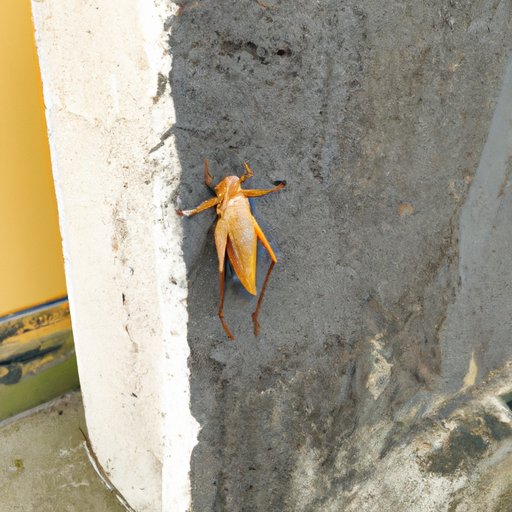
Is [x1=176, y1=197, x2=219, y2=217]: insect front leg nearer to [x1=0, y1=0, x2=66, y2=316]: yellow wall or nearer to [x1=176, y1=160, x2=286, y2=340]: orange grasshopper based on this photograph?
[x1=176, y1=160, x2=286, y2=340]: orange grasshopper

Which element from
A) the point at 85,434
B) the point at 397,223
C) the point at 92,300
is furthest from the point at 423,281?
the point at 85,434

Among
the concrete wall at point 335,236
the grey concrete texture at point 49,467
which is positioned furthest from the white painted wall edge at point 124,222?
the grey concrete texture at point 49,467

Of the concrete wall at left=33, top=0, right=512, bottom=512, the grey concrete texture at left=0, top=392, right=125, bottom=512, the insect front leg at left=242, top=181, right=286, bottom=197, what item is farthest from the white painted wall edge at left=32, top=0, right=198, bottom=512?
the grey concrete texture at left=0, top=392, right=125, bottom=512

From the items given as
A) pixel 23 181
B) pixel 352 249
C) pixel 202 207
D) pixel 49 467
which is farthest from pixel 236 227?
pixel 49 467

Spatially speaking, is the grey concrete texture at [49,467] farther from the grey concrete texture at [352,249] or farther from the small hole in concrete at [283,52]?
the small hole in concrete at [283,52]

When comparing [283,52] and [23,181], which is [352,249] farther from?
[23,181]

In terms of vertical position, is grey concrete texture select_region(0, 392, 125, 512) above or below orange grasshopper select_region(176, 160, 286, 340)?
below
